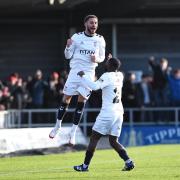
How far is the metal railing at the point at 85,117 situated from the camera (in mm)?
30562

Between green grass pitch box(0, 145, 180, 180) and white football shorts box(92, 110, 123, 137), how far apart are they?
0.84 m

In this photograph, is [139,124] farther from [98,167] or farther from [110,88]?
[110,88]

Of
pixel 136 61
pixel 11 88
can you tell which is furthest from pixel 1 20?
pixel 11 88

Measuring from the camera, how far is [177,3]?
3759cm

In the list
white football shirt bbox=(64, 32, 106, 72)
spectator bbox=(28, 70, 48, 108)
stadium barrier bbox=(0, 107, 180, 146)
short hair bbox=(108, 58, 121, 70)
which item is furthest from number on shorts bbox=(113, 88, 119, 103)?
spectator bbox=(28, 70, 48, 108)

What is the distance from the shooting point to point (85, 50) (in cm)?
1928

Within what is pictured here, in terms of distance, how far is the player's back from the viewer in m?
17.0

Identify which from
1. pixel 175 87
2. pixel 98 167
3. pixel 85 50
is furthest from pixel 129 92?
pixel 98 167

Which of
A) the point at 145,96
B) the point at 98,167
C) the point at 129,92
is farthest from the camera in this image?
the point at 145,96

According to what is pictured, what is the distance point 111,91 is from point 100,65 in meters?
22.2

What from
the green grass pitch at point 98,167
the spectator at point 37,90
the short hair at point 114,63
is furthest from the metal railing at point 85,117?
the short hair at point 114,63

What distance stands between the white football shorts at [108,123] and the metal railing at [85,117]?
13113 mm

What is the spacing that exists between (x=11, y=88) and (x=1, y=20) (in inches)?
382

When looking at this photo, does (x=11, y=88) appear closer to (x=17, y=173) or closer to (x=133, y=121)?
(x=133, y=121)
